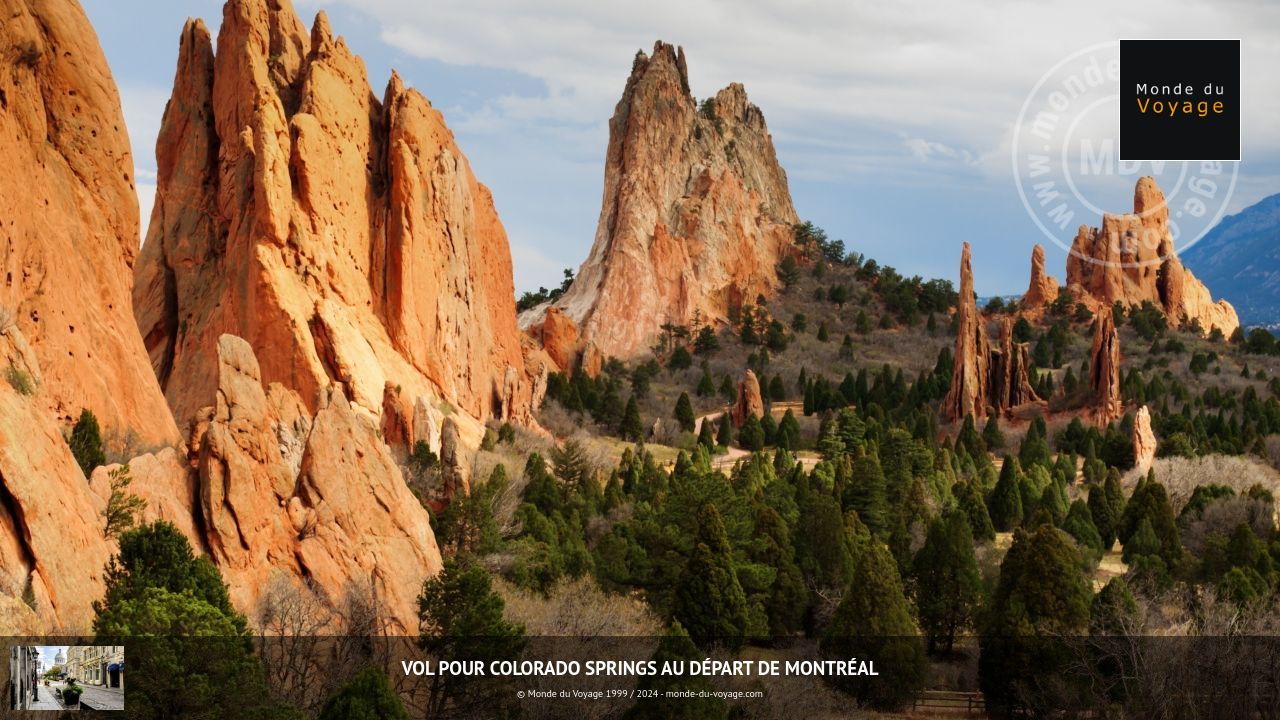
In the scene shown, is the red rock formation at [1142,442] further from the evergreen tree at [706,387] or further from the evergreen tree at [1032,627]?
the evergreen tree at [1032,627]

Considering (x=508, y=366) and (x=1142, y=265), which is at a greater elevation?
(x=1142, y=265)

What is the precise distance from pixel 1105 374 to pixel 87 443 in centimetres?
6585

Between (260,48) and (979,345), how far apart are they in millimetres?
45361

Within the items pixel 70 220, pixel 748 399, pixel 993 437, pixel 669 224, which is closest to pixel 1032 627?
pixel 70 220

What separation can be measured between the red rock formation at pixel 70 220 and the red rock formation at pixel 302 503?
4288 mm

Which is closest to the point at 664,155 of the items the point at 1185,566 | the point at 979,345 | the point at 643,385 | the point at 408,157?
the point at 643,385

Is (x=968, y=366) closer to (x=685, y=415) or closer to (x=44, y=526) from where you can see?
(x=685, y=415)

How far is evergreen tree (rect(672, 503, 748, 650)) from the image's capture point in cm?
3512

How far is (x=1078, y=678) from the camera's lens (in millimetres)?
33062

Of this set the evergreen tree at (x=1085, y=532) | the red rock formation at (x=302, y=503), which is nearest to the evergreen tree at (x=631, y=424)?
the evergreen tree at (x=1085, y=532)

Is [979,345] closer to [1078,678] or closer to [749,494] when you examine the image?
[749,494]

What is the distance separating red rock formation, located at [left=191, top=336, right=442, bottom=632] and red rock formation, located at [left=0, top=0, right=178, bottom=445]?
14.1 feet

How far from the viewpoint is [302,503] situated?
28469 mm

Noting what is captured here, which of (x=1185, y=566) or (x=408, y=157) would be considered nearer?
(x=1185, y=566)
